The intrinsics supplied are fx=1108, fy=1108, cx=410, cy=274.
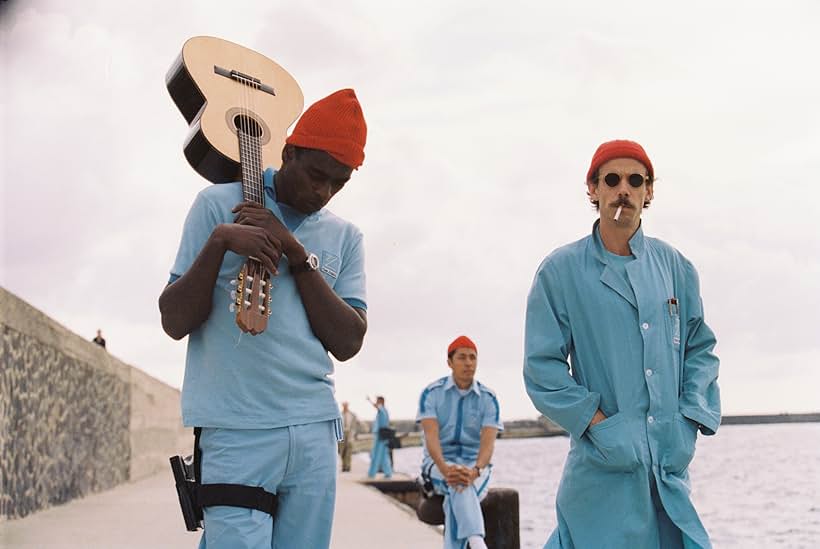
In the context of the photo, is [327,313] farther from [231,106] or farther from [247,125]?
[231,106]

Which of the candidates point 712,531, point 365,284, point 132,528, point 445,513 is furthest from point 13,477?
point 712,531

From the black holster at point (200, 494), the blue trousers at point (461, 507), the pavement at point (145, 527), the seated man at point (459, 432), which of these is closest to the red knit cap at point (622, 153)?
the black holster at point (200, 494)

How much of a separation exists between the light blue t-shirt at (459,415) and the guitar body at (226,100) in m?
4.65

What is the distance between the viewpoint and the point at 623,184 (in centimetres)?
355

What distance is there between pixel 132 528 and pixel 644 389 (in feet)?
26.8

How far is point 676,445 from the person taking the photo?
3.33 metres

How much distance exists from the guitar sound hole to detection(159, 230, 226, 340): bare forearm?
2.60 feet

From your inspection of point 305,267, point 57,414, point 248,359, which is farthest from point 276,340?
point 57,414

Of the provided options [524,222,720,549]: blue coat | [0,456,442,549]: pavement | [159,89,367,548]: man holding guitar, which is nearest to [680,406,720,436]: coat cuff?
[524,222,720,549]: blue coat

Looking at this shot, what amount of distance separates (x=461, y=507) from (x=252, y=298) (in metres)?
5.27

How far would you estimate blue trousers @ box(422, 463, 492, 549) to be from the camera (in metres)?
7.59

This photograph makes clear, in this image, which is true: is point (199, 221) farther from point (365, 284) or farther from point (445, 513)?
point (445, 513)

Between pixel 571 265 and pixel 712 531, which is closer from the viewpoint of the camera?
pixel 571 265

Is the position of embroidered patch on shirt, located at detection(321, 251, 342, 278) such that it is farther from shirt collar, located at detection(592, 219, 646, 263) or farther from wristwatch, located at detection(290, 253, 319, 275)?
shirt collar, located at detection(592, 219, 646, 263)
